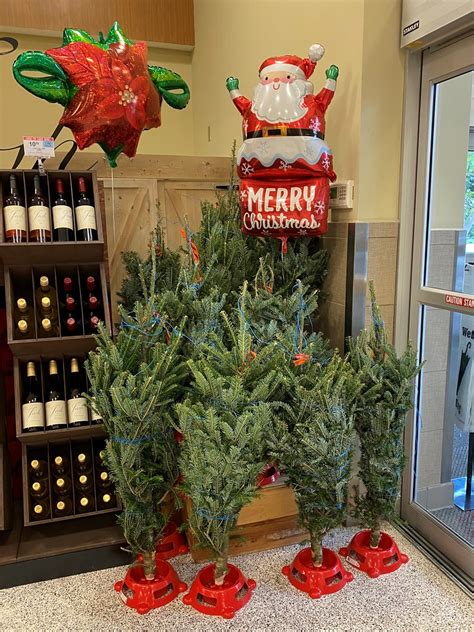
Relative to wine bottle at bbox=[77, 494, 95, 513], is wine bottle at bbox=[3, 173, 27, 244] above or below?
above

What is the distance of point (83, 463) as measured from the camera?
2.34 metres

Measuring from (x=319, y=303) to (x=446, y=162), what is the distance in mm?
906

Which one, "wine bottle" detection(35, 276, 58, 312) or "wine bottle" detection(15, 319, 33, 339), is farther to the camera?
"wine bottle" detection(35, 276, 58, 312)

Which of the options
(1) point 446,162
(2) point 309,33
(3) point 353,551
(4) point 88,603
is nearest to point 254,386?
(3) point 353,551

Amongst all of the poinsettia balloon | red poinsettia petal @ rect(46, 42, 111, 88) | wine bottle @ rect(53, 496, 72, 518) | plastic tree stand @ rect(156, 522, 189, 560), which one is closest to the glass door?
plastic tree stand @ rect(156, 522, 189, 560)

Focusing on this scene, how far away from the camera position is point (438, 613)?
6.42 feet

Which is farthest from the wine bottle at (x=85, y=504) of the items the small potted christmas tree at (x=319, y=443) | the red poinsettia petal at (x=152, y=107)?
the red poinsettia petal at (x=152, y=107)

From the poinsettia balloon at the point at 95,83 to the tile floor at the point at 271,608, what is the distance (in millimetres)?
1920

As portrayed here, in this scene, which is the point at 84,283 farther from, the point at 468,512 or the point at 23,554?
the point at 468,512

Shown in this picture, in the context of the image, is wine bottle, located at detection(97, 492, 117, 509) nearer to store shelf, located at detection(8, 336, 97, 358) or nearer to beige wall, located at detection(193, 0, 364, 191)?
store shelf, located at detection(8, 336, 97, 358)

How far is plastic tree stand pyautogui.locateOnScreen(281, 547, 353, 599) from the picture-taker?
2039 mm

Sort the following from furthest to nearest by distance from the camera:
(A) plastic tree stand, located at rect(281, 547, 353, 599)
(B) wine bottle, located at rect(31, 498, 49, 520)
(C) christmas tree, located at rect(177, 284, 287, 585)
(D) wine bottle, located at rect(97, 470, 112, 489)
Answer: (D) wine bottle, located at rect(97, 470, 112, 489) → (B) wine bottle, located at rect(31, 498, 49, 520) → (A) plastic tree stand, located at rect(281, 547, 353, 599) → (C) christmas tree, located at rect(177, 284, 287, 585)

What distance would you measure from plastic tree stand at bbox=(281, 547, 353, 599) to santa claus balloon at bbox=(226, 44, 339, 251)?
1.40 metres

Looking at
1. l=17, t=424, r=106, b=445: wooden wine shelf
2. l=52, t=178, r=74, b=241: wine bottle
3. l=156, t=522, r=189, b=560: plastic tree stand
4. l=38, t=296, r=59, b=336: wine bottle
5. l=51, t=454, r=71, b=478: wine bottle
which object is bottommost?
l=156, t=522, r=189, b=560: plastic tree stand
